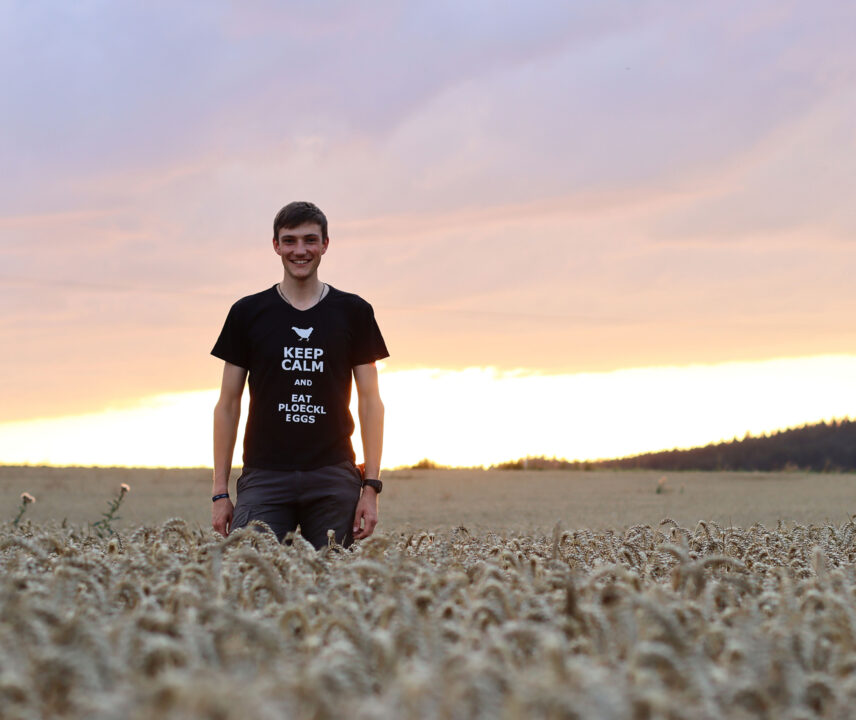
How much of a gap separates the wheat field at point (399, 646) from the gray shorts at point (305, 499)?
257cm

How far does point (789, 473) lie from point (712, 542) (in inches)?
1188

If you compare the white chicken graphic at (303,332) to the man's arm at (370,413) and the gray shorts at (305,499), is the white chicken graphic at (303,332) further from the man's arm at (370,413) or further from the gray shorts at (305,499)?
the gray shorts at (305,499)

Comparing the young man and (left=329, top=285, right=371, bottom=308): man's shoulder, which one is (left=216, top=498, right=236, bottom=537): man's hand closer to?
the young man

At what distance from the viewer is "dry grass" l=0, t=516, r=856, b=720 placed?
5.78 ft

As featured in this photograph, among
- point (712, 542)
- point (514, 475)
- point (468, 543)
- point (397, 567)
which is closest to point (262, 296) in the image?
point (468, 543)

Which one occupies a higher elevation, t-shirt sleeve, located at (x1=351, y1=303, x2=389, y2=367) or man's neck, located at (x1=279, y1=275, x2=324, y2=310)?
man's neck, located at (x1=279, y1=275, x2=324, y2=310)

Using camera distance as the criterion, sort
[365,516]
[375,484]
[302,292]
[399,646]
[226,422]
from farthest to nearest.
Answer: [226,422] < [302,292] < [375,484] < [365,516] < [399,646]

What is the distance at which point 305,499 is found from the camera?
640 centimetres


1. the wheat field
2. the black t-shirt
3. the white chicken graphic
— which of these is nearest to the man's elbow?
the black t-shirt

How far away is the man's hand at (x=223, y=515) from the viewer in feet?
21.2

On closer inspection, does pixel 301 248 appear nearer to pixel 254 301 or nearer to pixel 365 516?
pixel 254 301

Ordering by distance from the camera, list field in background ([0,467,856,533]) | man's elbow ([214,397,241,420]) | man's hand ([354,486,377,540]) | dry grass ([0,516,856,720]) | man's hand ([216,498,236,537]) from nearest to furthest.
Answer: dry grass ([0,516,856,720]) → man's hand ([354,486,377,540]) → man's hand ([216,498,236,537]) → man's elbow ([214,397,241,420]) → field in background ([0,467,856,533])

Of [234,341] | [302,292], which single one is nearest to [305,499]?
[234,341]

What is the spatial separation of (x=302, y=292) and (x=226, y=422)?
0.99 m
